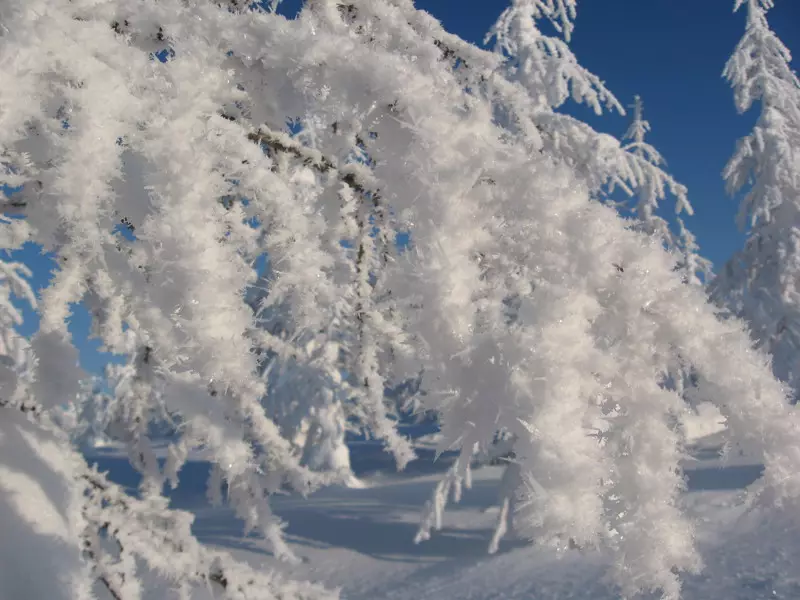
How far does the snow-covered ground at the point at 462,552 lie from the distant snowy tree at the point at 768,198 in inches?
147

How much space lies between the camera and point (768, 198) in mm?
15875

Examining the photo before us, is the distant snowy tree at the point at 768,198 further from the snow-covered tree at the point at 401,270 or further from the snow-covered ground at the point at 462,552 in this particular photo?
the snow-covered tree at the point at 401,270

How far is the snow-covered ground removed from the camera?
343 inches

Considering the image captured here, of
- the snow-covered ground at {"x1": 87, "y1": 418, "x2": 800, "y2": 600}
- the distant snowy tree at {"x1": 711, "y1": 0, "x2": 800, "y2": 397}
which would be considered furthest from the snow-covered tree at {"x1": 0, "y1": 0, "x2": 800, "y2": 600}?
the distant snowy tree at {"x1": 711, "y1": 0, "x2": 800, "y2": 397}

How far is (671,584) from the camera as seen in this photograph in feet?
3.79

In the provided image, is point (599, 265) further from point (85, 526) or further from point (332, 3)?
point (85, 526)

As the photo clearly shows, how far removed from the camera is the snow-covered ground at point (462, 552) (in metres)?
8.70

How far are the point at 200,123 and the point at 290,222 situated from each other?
40 cm

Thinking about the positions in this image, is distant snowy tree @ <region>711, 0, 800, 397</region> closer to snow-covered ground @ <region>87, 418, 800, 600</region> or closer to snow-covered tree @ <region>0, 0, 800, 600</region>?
snow-covered ground @ <region>87, 418, 800, 600</region>

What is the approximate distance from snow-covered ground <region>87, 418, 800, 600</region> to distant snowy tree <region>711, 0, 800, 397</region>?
12.3 feet

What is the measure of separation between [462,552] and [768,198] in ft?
37.6

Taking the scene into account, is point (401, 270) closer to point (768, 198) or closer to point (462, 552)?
point (462, 552)

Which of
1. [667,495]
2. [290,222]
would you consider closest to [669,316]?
[667,495]

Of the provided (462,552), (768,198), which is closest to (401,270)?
(462,552)
